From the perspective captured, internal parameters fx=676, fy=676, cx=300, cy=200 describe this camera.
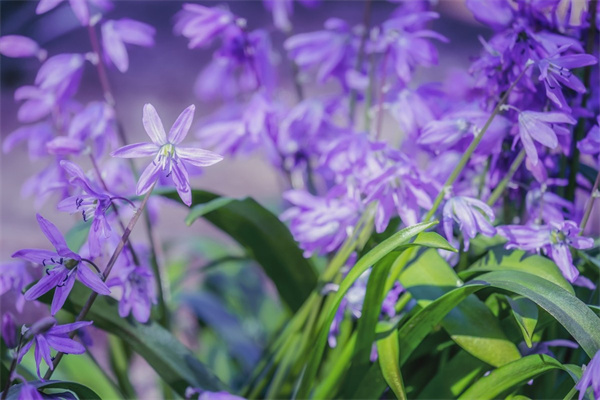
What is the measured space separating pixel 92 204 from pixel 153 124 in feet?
0.32

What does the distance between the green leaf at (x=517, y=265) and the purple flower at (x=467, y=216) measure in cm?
5

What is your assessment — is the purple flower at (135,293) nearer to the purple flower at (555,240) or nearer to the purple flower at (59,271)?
the purple flower at (59,271)

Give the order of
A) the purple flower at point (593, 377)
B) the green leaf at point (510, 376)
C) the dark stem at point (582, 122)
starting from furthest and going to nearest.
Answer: the dark stem at point (582, 122) < the green leaf at point (510, 376) < the purple flower at point (593, 377)

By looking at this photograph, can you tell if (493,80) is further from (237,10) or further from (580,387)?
(237,10)

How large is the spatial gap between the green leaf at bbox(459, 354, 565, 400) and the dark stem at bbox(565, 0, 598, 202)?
24cm

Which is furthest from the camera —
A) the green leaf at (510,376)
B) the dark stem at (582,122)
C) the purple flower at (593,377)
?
the dark stem at (582,122)

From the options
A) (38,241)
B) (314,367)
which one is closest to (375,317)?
(314,367)

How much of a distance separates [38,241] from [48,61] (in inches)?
44.1

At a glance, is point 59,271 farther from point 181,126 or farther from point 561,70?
point 561,70

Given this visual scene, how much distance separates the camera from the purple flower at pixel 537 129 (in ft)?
1.97

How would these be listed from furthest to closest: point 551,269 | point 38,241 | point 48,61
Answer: point 38,241 < point 48,61 < point 551,269

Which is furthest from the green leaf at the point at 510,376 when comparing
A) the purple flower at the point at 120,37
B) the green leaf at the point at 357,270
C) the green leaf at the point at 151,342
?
the purple flower at the point at 120,37

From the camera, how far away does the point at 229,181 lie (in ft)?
8.94

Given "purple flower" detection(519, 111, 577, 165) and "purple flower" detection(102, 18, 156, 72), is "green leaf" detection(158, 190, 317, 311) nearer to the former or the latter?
"purple flower" detection(102, 18, 156, 72)
